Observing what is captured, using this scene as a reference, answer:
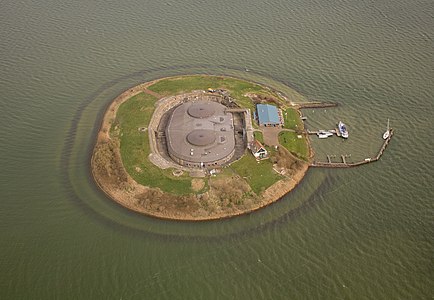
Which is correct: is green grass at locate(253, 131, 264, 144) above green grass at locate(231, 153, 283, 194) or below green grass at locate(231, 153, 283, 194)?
above

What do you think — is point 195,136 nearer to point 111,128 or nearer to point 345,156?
point 111,128

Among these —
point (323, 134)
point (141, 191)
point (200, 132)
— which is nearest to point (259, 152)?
point (200, 132)

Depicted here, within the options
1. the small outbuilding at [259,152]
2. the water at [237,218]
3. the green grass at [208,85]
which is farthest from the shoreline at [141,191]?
the green grass at [208,85]

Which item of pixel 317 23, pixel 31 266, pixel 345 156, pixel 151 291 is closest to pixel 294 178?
pixel 345 156

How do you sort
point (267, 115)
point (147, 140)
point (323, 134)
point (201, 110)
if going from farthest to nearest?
point (267, 115)
point (201, 110)
point (323, 134)
point (147, 140)

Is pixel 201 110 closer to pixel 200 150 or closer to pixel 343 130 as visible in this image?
pixel 200 150

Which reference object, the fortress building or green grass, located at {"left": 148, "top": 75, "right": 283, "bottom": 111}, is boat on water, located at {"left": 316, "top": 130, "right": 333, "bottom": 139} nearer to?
green grass, located at {"left": 148, "top": 75, "right": 283, "bottom": 111}

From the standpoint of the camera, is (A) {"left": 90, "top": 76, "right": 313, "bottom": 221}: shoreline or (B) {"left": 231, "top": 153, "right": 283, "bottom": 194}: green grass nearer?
(A) {"left": 90, "top": 76, "right": 313, "bottom": 221}: shoreline

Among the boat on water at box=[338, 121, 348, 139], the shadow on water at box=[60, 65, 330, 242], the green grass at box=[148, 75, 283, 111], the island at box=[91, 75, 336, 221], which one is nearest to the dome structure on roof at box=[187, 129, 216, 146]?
the island at box=[91, 75, 336, 221]
